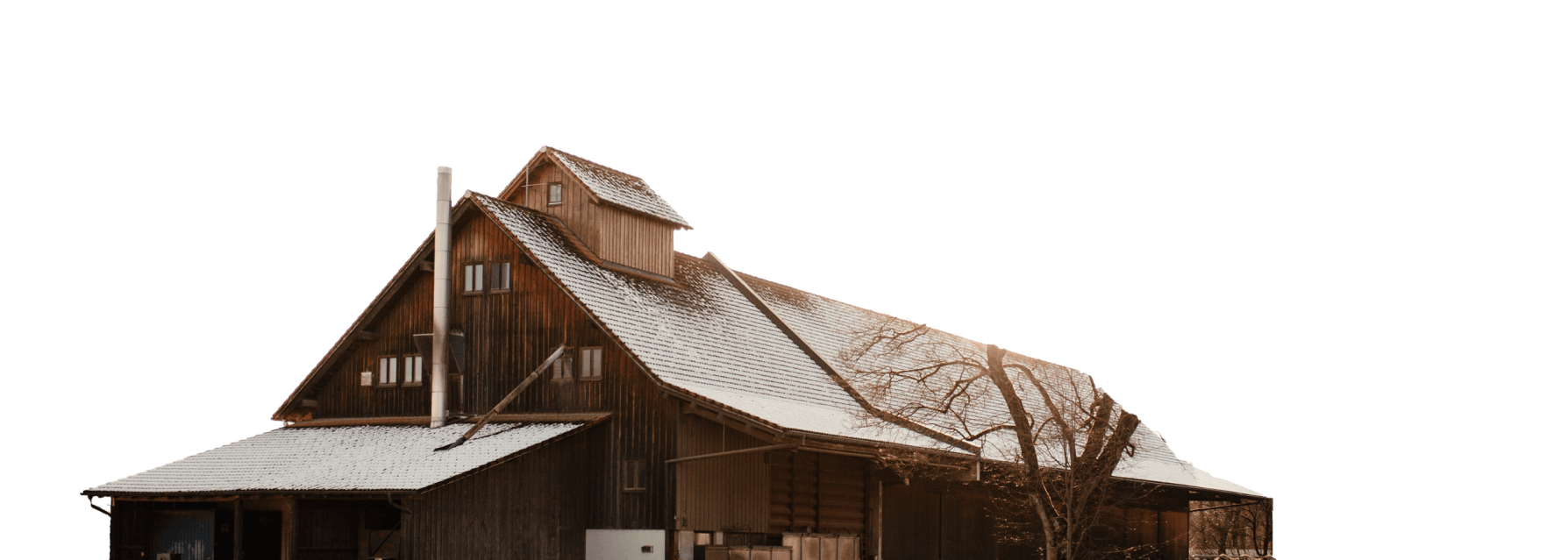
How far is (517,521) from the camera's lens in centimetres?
2461

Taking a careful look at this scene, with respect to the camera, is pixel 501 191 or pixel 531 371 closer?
pixel 531 371

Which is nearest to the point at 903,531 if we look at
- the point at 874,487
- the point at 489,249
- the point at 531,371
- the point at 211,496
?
the point at 874,487

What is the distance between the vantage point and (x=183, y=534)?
26.2m

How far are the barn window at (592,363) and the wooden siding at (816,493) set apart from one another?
3958 mm

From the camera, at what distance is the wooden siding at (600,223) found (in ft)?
101

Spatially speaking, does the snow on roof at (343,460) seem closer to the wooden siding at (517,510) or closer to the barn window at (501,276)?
the wooden siding at (517,510)

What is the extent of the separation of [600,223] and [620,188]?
1.65m

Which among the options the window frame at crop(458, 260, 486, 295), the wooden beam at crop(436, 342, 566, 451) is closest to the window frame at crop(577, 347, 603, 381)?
the wooden beam at crop(436, 342, 566, 451)

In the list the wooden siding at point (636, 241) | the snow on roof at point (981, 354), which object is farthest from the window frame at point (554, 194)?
the snow on roof at point (981, 354)

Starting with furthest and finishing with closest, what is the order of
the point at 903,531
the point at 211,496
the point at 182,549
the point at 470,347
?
the point at 903,531
the point at 470,347
the point at 182,549
the point at 211,496

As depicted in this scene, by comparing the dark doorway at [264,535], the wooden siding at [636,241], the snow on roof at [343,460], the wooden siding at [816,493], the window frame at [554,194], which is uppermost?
the window frame at [554,194]

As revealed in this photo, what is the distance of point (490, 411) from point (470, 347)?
182 centimetres

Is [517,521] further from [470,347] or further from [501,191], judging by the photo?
[501,191]

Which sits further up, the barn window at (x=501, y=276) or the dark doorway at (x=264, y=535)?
the barn window at (x=501, y=276)
